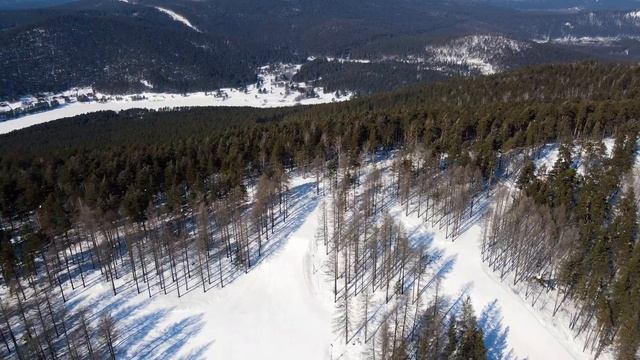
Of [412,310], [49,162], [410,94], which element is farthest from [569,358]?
[410,94]

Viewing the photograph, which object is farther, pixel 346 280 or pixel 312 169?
pixel 312 169

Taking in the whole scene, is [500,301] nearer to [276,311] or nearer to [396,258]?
[396,258]

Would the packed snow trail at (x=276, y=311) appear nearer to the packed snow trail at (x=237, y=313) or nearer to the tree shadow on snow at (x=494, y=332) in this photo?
the packed snow trail at (x=237, y=313)

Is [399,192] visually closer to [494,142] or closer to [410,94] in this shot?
[494,142]

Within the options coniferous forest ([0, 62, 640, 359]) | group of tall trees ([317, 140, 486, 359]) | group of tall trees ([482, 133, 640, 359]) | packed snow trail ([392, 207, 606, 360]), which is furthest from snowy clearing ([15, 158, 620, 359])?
group of tall trees ([482, 133, 640, 359])

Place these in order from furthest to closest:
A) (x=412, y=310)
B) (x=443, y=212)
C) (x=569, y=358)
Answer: (x=443, y=212) < (x=412, y=310) < (x=569, y=358)

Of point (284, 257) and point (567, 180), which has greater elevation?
point (567, 180)
